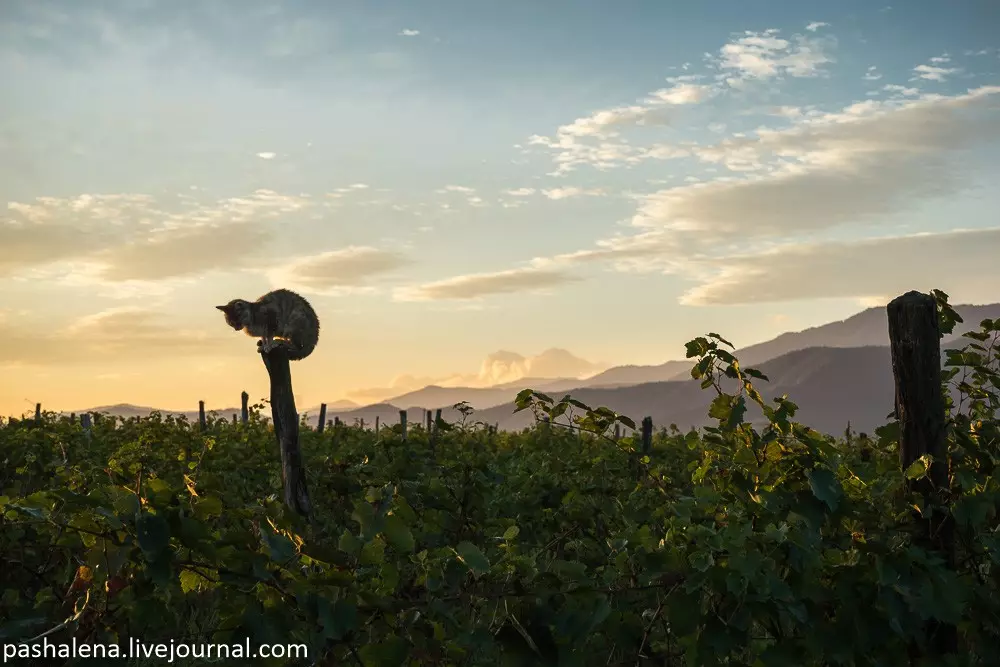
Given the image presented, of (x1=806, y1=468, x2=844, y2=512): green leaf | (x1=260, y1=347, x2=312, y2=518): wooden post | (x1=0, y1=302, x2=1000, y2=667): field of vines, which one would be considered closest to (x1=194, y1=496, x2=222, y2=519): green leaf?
(x1=0, y1=302, x2=1000, y2=667): field of vines

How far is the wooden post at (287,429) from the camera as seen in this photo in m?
8.30

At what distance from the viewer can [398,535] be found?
300 centimetres

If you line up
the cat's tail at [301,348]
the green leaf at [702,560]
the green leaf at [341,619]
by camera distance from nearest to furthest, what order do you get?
the green leaf at [341,619] < the green leaf at [702,560] < the cat's tail at [301,348]

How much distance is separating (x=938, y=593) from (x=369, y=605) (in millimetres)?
2413

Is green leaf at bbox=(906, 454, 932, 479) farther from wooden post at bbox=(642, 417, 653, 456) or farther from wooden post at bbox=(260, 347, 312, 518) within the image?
wooden post at bbox=(642, 417, 653, 456)

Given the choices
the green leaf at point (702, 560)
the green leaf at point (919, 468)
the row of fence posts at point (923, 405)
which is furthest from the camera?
the row of fence posts at point (923, 405)

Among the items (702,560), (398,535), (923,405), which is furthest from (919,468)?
(398,535)

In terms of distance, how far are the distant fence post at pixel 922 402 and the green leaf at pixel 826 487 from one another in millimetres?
654

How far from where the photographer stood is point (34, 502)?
3271mm

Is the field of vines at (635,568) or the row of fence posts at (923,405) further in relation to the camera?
the row of fence posts at (923,405)

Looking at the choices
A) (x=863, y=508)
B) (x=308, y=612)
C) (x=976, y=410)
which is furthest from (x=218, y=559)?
(x=976, y=410)

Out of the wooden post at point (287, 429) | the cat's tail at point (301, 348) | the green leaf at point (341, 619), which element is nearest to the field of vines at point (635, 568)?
the green leaf at point (341, 619)

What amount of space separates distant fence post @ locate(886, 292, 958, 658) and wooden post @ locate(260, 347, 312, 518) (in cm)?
559

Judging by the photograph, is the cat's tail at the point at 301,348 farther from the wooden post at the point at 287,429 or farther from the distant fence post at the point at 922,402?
the distant fence post at the point at 922,402
